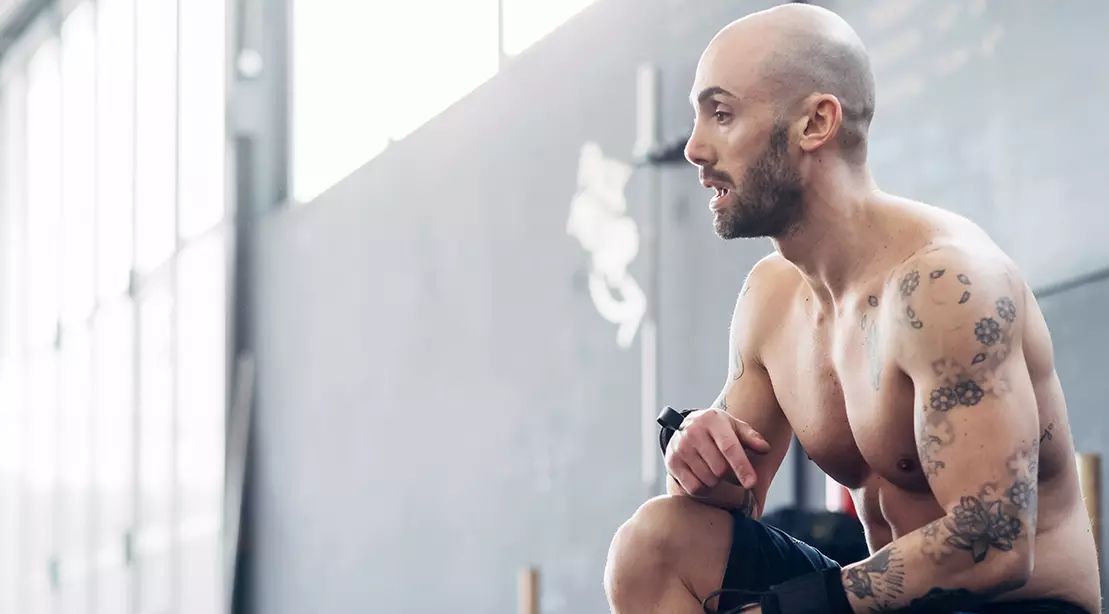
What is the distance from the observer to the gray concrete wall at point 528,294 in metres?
2.15

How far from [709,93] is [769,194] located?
12cm

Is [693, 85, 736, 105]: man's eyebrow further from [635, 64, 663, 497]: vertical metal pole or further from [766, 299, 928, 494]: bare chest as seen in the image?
[635, 64, 663, 497]: vertical metal pole

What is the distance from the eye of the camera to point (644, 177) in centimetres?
316

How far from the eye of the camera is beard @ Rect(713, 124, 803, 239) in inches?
49.4

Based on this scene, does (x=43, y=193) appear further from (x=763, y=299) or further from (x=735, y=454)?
(x=735, y=454)

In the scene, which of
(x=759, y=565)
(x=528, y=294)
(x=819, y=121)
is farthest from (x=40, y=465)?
(x=819, y=121)

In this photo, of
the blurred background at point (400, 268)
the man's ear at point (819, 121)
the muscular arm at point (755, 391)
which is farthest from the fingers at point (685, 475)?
the blurred background at point (400, 268)

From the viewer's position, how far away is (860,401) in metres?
1.26

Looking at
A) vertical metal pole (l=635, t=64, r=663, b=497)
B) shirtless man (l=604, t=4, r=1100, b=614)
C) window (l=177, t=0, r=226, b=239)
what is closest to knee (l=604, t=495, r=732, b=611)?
shirtless man (l=604, t=4, r=1100, b=614)

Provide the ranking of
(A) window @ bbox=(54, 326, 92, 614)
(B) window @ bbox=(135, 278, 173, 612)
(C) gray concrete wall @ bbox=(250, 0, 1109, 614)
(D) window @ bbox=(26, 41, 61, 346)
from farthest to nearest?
1. (D) window @ bbox=(26, 41, 61, 346)
2. (A) window @ bbox=(54, 326, 92, 614)
3. (B) window @ bbox=(135, 278, 173, 612)
4. (C) gray concrete wall @ bbox=(250, 0, 1109, 614)

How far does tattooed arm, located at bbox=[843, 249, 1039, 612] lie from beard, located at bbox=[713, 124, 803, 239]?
17 centimetres

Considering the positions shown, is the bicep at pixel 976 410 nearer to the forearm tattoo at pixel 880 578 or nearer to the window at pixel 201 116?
the forearm tattoo at pixel 880 578

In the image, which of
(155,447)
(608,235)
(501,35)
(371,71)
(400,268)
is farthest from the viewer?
(155,447)

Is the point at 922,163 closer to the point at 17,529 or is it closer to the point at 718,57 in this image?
the point at 718,57
